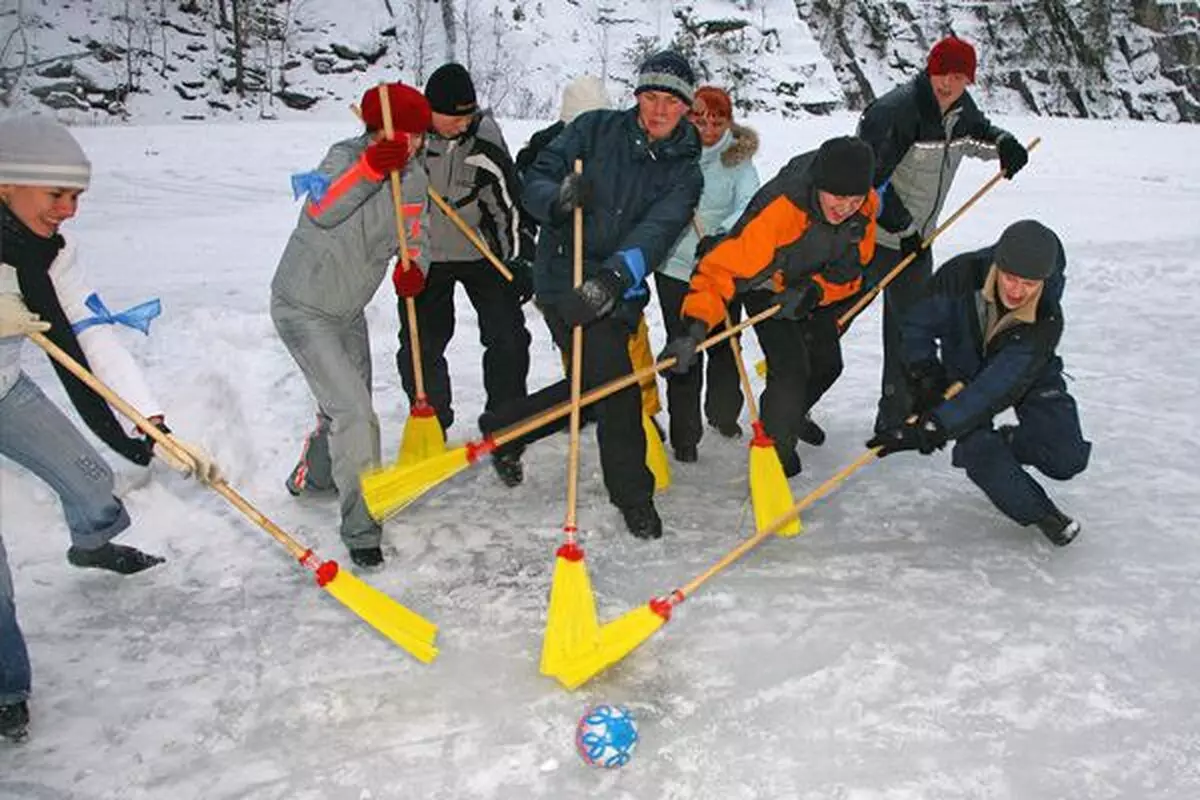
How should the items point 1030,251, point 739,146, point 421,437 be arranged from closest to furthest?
point 1030,251, point 421,437, point 739,146

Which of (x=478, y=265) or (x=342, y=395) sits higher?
(x=478, y=265)

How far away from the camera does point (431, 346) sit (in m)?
4.45

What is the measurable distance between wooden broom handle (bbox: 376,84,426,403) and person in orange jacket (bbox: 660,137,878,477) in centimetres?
107

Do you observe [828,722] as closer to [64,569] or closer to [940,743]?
[940,743]

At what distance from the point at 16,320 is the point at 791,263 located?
267 centimetres

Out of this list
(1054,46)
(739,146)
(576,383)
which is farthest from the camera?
(1054,46)

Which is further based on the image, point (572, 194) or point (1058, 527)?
point (1058, 527)

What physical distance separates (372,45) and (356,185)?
22653 mm

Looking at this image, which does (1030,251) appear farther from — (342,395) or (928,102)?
(342,395)

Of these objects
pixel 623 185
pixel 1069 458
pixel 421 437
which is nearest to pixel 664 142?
pixel 623 185

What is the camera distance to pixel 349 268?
3.40 metres

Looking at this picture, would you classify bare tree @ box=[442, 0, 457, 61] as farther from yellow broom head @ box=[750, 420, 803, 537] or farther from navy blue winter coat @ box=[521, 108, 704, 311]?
yellow broom head @ box=[750, 420, 803, 537]

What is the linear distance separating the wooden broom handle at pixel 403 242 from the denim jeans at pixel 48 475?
4.15 feet

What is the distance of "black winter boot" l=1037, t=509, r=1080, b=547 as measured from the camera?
12.2 ft
